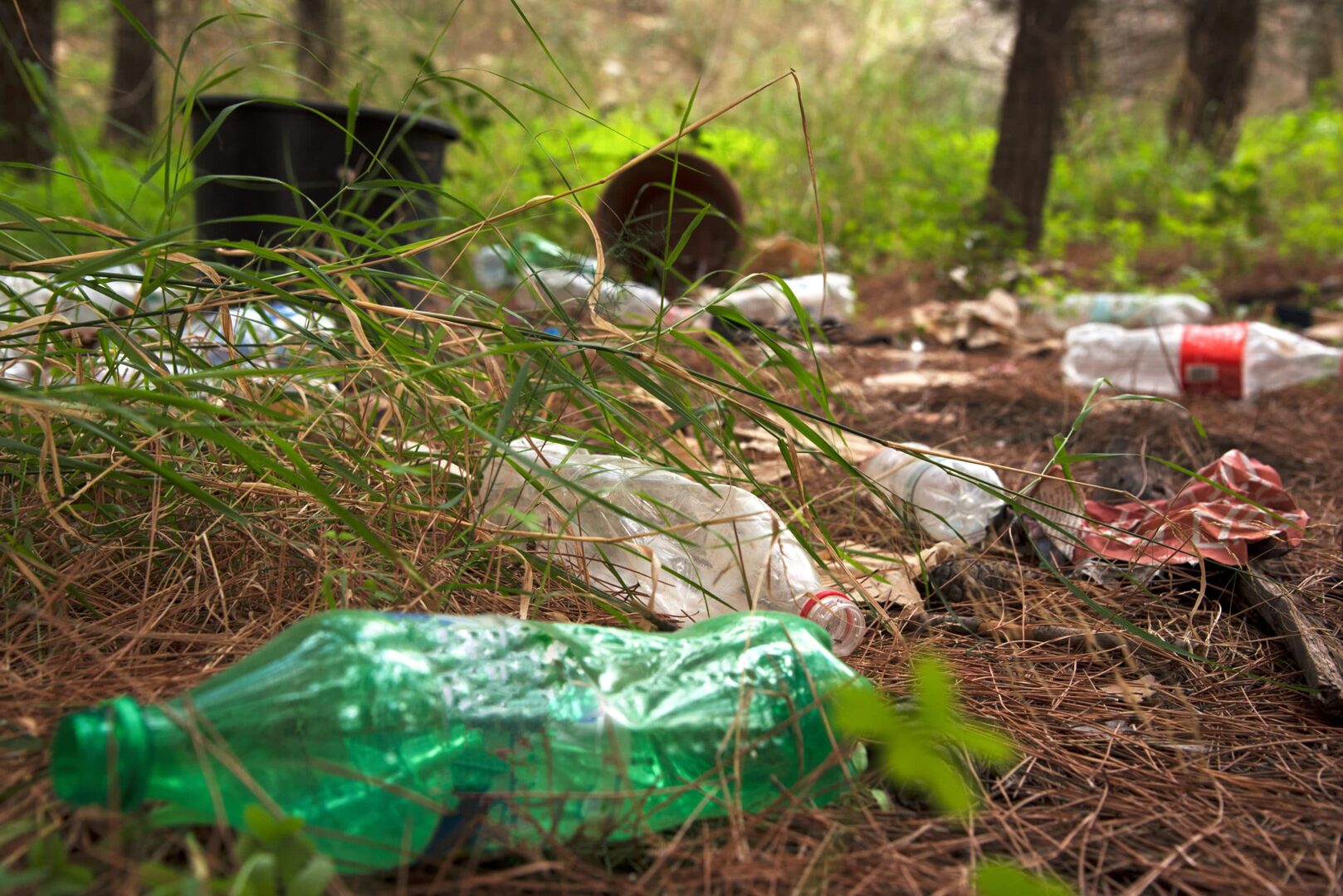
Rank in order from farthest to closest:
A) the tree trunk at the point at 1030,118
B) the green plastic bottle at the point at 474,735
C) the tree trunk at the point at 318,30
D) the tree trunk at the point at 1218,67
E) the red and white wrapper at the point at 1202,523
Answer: the tree trunk at the point at 1218,67 < the tree trunk at the point at 318,30 < the tree trunk at the point at 1030,118 < the red and white wrapper at the point at 1202,523 < the green plastic bottle at the point at 474,735

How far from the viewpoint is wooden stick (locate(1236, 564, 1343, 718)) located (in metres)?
1.15

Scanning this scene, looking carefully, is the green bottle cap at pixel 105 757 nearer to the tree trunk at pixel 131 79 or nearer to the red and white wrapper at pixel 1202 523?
the red and white wrapper at pixel 1202 523

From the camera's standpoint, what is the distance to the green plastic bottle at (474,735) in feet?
2.35

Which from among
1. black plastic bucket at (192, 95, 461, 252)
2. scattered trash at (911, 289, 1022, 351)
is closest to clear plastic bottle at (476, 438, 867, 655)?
black plastic bucket at (192, 95, 461, 252)

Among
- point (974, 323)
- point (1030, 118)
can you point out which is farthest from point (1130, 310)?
point (1030, 118)

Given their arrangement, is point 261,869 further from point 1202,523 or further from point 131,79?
point 131,79

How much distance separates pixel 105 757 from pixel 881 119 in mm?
6474

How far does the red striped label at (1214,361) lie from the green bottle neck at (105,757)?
3.11m

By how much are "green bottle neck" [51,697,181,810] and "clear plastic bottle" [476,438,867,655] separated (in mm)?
573

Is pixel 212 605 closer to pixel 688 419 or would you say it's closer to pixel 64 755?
pixel 64 755

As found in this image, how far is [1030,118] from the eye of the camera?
534 centimetres

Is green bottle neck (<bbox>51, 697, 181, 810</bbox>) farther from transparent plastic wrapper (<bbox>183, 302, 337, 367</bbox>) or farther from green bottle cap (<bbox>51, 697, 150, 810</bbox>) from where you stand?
transparent plastic wrapper (<bbox>183, 302, 337, 367</bbox>)

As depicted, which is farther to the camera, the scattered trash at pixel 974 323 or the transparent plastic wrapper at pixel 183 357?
the scattered trash at pixel 974 323

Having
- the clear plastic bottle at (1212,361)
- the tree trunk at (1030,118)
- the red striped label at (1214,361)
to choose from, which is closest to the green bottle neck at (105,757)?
the clear plastic bottle at (1212,361)
